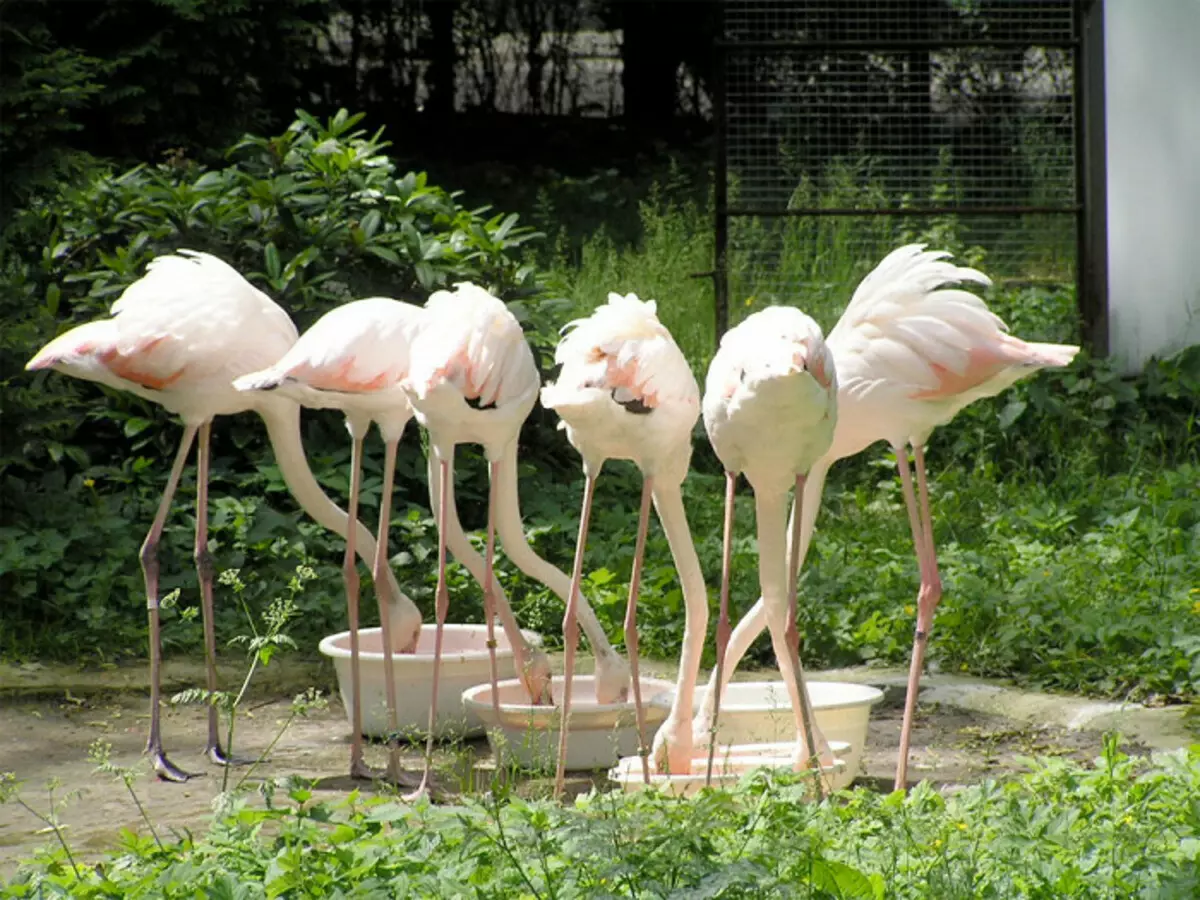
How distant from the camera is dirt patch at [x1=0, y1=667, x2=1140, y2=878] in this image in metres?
4.18

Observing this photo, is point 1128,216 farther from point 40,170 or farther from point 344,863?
point 344,863

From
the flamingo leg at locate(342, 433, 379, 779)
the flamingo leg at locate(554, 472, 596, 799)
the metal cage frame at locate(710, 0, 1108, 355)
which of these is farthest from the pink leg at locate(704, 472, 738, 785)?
the metal cage frame at locate(710, 0, 1108, 355)

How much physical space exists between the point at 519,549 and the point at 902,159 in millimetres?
4573

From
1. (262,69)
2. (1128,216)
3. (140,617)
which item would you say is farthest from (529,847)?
(262,69)

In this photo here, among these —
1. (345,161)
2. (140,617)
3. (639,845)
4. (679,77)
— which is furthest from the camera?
(679,77)

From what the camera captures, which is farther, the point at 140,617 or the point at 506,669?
the point at 140,617

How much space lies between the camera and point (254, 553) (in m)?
6.48

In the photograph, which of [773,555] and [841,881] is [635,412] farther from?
[841,881]

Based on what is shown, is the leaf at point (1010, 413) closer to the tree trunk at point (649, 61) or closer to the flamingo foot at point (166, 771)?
the flamingo foot at point (166, 771)

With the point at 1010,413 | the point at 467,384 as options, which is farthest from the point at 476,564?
the point at 1010,413

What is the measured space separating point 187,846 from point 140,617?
3.20 m

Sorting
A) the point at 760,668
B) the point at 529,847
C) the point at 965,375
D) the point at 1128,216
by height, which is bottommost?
the point at 760,668

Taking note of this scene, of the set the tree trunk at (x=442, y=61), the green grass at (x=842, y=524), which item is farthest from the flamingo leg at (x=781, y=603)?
the tree trunk at (x=442, y=61)

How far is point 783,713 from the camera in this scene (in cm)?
434
